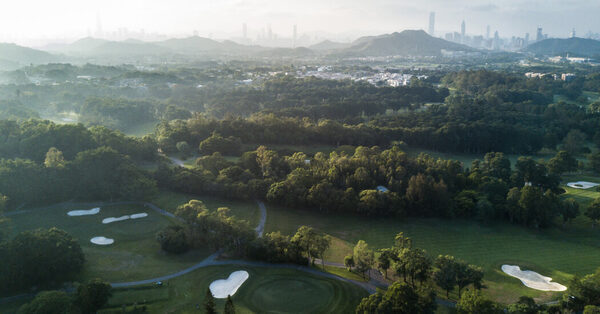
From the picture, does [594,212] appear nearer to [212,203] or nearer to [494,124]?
[494,124]

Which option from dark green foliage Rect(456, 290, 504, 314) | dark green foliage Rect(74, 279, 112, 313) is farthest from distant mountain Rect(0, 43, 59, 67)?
dark green foliage Rect(456, 290, 504, 314)

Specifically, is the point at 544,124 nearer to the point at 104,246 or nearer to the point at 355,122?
the point at 355,122

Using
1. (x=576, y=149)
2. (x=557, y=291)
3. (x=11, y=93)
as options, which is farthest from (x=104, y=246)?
(x=11, y=93)

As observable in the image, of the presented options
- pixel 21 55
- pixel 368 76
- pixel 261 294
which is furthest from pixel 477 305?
pixel 21 55

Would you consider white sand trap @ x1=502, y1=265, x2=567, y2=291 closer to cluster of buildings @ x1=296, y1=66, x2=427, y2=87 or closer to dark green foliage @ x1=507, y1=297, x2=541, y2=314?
dark green foliage @ x1=507, y1=297, x2=541, y2=314

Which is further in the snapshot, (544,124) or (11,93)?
(11,93)

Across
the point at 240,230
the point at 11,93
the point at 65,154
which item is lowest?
the point at 240,230
